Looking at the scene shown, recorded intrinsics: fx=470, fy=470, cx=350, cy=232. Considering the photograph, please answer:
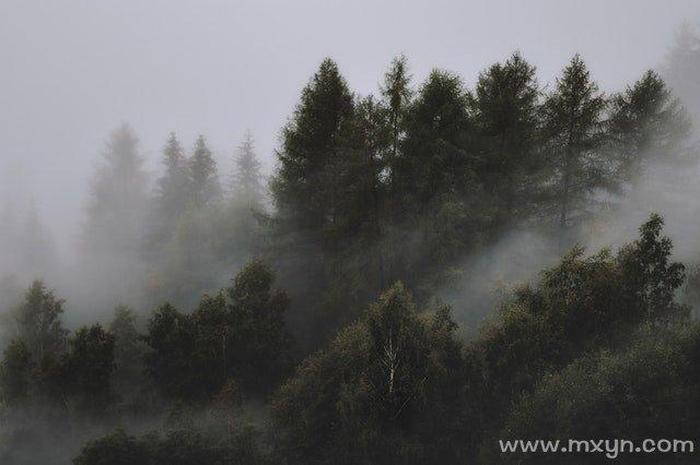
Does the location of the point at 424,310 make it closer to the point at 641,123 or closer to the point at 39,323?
the point at 641,123

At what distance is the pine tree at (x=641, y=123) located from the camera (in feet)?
81.1

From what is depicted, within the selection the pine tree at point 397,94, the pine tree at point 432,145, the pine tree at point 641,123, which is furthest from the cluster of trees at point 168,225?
the pine tree at point 641,123

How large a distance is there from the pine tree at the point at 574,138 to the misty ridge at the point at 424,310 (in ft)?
0.31

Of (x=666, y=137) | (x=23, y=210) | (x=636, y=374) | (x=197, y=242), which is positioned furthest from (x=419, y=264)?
(x=23, y=210)

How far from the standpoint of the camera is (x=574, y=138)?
72.3 feet

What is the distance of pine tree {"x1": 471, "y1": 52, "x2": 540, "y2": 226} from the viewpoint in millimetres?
21656

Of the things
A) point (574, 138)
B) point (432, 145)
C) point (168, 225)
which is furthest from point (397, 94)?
point (168, 225)

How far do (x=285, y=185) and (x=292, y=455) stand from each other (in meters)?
13.1

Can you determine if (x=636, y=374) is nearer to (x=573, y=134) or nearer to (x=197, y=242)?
(x=573, y=134)

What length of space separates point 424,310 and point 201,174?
105ft

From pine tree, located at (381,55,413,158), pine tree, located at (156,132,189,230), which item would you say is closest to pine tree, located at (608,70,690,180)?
pine tree, located at (381,55,413,158)

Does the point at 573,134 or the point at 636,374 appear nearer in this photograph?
the point at 636,374

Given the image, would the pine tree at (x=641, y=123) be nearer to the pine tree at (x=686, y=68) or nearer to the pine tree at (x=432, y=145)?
the pine tree at (x=432, y=145)

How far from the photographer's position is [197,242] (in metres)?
37.4
